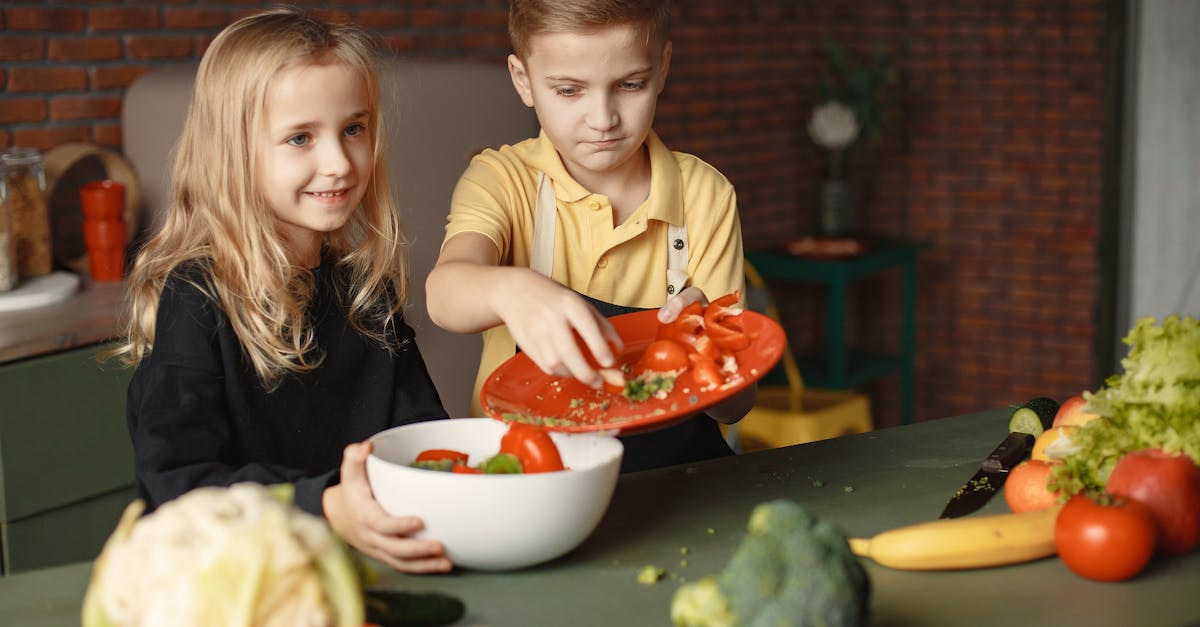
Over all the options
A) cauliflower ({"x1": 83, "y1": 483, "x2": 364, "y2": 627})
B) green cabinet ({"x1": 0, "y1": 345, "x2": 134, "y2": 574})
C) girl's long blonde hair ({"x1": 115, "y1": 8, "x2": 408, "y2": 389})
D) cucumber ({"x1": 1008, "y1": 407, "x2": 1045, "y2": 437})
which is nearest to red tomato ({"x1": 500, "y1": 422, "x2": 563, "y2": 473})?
cauliflower ({"x1": 83, "y1": 483, "x2": 364, "y2": 627})

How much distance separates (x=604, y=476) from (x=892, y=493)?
467 millimetres

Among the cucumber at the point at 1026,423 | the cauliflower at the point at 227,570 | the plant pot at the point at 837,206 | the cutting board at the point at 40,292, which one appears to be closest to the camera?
the cauliflower at the point at 227,570

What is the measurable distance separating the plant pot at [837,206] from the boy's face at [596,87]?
3288 millimetres

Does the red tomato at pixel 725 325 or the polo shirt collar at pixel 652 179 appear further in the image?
the polo shirt collar at pixel 652 179

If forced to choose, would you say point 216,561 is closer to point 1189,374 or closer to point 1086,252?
point 1189,374

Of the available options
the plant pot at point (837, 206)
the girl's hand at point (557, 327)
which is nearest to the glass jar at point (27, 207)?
the girl's hand at point (557, 327)

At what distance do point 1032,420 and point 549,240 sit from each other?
0.75 meters

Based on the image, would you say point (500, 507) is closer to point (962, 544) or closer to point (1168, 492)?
point (962, 544)

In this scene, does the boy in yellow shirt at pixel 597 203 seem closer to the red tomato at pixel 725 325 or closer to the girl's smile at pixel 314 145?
the red tomato at pixel 725 325

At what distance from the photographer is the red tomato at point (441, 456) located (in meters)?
1.32

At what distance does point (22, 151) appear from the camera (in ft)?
8.98

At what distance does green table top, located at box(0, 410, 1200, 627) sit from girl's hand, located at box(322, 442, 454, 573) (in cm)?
2

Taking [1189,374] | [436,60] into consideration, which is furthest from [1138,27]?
[1189,374]

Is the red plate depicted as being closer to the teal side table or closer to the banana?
the banana
